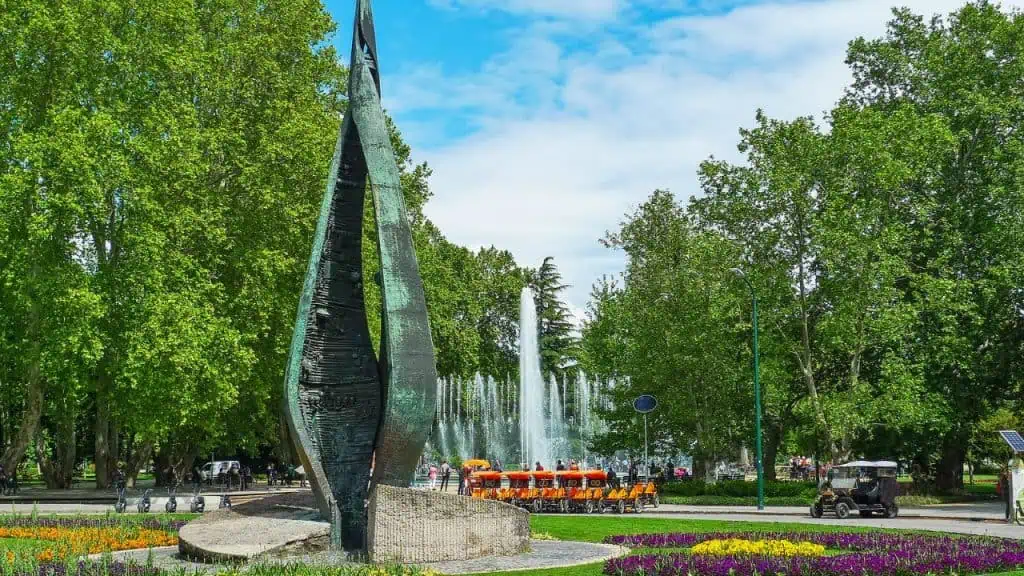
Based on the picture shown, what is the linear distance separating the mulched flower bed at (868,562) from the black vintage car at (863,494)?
10.5 m

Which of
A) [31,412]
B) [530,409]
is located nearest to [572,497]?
[530,409]

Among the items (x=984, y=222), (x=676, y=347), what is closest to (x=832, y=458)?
(x=676, y=347)

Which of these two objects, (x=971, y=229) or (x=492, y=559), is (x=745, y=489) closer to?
(x=971, y=229)

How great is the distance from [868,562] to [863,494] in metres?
15.2

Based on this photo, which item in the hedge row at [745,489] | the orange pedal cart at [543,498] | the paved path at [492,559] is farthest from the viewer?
the hedge row at [745,489]

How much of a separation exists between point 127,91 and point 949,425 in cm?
2718

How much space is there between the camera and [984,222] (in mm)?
32719

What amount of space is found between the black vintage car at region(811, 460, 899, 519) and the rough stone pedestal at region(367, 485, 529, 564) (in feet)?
47.6

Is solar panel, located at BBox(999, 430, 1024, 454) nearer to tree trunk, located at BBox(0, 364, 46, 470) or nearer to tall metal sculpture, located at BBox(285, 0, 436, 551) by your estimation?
tall metal sculpture, located at BBox(285, 0, 436, 551)

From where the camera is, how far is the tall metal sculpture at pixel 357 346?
13.7 metres

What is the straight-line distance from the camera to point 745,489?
33.8 metres

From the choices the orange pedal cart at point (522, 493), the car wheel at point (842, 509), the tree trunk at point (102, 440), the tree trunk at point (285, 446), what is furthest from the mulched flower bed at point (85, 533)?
the tree trunk at point (285, 446)

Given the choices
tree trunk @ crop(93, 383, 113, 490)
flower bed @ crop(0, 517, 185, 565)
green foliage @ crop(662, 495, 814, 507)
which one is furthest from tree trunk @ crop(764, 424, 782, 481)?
flower bed @ crop(0, 517, 185, 565)

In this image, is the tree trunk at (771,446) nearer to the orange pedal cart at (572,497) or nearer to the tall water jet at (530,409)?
the tall water jet at (530,409)
